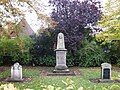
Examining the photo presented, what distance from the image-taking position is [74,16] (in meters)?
17.6

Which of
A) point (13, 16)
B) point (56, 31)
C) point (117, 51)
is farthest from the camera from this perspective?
point (117, 51)

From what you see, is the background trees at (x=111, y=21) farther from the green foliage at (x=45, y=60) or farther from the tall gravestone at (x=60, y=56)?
the green foliage at (x=45, y=60)

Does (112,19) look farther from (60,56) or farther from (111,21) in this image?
(60,56)

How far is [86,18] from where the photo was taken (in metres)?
17.7

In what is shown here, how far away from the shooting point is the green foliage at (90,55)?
59.1ft

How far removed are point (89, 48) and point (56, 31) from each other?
10.3 feet

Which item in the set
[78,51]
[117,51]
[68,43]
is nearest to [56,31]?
[68,43]

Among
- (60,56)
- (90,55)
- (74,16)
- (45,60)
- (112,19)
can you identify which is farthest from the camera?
(90,55)

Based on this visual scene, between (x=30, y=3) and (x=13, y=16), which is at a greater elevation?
(x=30, y=3)

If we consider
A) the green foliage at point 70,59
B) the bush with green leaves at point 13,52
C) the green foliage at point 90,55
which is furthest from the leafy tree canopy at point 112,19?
the bush with green leaves at point 13,52

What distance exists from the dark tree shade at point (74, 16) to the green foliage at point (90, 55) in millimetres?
968

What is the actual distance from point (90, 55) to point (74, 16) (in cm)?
353

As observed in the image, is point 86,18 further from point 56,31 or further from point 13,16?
point 13,16

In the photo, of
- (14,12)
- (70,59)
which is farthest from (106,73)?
(70,59)
